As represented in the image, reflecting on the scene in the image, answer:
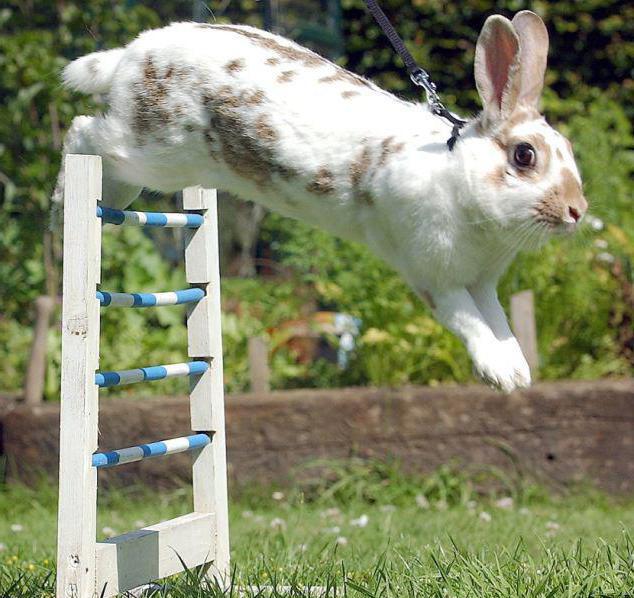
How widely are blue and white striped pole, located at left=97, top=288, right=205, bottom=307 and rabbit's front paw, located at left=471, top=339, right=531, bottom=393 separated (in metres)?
0.88

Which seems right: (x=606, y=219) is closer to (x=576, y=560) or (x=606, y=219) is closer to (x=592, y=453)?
(x=592, y=453)

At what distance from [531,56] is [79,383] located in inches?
46.8

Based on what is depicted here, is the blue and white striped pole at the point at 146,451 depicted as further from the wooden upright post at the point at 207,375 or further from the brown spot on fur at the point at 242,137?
the brown spot on fur at the point at 242,137

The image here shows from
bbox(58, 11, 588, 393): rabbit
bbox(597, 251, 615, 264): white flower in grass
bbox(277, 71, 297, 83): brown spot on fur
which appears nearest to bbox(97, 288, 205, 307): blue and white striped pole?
bbox(58, 11, 588, 393): rabbit

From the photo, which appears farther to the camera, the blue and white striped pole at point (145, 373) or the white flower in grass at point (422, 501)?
the white flower in grass at point (422, 501)

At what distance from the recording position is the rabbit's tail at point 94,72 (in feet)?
9.02

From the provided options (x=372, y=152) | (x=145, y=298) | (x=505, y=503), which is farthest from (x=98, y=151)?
(x=505, y=503)

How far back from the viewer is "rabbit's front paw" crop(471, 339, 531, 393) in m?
2.33

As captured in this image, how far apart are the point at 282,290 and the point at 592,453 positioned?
73.0 inches

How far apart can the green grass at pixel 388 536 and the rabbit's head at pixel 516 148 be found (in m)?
0.82

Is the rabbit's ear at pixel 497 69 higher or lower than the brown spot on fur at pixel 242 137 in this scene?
higher

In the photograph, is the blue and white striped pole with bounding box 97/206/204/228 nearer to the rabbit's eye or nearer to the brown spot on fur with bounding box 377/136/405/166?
the brown spot on fur with bounding box 377/136/405/166

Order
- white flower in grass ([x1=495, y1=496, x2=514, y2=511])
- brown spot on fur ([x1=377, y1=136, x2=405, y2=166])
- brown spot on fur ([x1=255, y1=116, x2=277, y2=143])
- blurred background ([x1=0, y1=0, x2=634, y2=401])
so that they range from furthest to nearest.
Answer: blurred background ([x1=0, y1=0, x2=634, y2=401]) < white flower in grass ([x1=495, y1=496, x2=514, y2=511]) < brown spot on fur ([x1=255, y1=116, x2=277, y2=143]) < brown spot on fur ([x1=377, y1=136, x2=405, y2=166])

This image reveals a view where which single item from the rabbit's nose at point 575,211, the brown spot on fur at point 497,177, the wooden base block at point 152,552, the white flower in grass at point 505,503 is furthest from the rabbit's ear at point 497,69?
the white flower in grass at point 505,503
